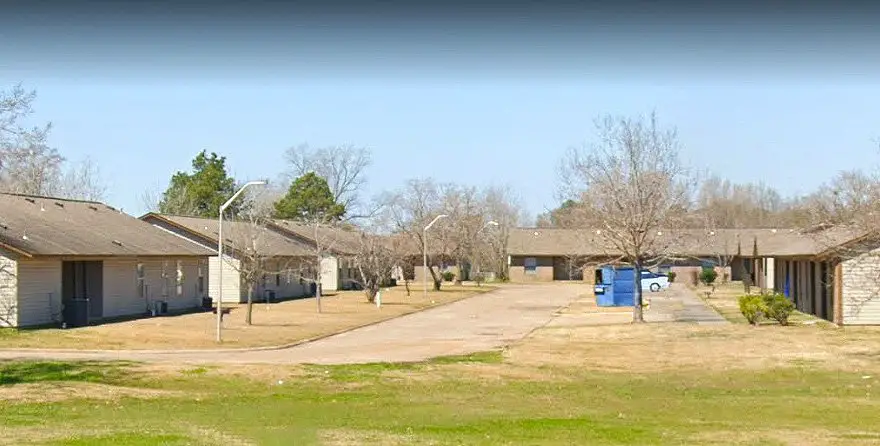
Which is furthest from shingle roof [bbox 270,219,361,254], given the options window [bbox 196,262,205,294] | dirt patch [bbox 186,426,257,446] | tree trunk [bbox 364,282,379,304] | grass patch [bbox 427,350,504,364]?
dirt patch [bbox 186,426,257,446]

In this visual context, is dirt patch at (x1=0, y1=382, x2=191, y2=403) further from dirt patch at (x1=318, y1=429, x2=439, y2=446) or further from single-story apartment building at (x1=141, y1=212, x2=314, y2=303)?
single-story apartment building at (x1=141, y1=212, x2=314, y2=303)

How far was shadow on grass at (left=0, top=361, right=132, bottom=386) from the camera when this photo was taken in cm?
2545

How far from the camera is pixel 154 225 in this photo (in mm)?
61781

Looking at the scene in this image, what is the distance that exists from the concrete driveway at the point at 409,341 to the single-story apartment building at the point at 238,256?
950cm

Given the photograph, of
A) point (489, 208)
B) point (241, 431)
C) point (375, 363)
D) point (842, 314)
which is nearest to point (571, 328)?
point (842, 314)

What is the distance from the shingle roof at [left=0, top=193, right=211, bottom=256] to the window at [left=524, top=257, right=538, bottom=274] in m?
55.4

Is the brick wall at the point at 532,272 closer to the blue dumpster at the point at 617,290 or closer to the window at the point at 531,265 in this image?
the window at the point at 531,265

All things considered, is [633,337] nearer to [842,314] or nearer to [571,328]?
[571,328]

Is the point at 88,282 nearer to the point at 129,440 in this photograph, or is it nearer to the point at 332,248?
the point at 129,440

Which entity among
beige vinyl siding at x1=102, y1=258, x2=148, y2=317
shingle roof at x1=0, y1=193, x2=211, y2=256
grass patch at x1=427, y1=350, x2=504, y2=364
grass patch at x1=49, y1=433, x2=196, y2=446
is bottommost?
grass patch at x1=427, y1=350, x2=504, y2=364

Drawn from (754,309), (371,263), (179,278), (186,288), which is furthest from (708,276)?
(179,278)

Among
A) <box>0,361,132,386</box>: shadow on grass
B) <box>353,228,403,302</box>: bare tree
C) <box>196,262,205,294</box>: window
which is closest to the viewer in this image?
<box>0,361,132,386</box>: shadow on grass

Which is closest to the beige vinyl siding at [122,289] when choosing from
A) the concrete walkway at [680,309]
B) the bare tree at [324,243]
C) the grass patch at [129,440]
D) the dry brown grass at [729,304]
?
the bare tree at [324,243]

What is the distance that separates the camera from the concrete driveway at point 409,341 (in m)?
32.2
